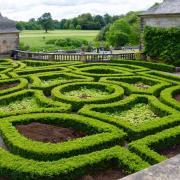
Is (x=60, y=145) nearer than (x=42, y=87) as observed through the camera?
Yes

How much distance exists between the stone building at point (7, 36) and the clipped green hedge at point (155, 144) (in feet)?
94.2

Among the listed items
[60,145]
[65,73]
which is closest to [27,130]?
[60,145]

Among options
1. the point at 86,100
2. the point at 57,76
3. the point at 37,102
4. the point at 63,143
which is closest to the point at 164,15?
the point at 57,76

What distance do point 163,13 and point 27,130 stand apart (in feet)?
72.1

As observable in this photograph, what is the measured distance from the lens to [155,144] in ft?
37.7

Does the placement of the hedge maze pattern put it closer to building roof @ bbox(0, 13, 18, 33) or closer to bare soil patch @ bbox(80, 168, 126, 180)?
bare soil patch @ bbox(80, 168, 126, 180)

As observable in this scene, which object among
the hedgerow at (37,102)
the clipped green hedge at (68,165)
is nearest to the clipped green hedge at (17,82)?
the hedgerow at (37,102)

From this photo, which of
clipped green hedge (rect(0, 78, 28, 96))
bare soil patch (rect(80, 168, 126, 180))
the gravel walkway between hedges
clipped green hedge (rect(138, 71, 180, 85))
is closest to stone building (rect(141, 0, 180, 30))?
clipped green hedge (rect(138, 71, 180, 85))

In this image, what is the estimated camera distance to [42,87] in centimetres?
1927

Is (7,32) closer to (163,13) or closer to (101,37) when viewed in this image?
(163,13)

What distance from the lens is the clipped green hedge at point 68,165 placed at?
364 inches

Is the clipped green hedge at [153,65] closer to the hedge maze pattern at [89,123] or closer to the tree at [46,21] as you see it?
the hedge maze pattern at [89,123]

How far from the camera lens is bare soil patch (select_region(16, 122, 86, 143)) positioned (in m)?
12.1

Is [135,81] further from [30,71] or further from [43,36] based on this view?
[43,36]
